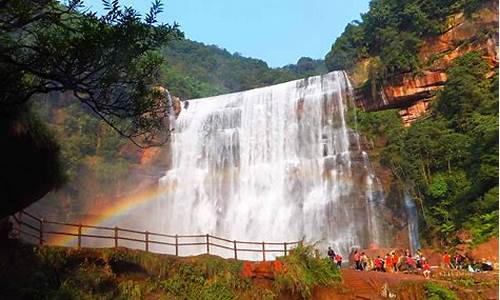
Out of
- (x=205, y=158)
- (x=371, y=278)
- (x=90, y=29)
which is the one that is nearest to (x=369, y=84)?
(x=205, y=158)

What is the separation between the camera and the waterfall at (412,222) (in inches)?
991

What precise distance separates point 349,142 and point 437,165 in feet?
19.2

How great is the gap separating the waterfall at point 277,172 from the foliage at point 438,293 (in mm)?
11443

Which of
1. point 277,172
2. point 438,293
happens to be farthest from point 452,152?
point 438,293

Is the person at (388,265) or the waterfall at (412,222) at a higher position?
the waterfall at (412,222)

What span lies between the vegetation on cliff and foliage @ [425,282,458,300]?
2.69 meters

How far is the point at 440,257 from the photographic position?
22.2 meters

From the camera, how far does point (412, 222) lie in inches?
1022

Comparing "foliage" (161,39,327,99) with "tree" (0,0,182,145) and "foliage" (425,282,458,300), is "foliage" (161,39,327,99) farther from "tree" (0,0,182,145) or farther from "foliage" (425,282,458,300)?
"tree" (0,0,182,145)

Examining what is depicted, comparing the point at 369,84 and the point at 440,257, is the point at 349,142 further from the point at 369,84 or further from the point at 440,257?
the point at 440,257

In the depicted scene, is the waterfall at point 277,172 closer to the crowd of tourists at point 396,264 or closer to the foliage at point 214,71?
the crowd of tourists at point 396,264

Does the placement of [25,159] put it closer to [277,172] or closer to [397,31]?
[277,172]

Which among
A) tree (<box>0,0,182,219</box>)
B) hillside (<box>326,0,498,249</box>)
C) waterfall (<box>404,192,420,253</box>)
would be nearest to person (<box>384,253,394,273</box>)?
hillside (<box>326,0,498,249</box>)

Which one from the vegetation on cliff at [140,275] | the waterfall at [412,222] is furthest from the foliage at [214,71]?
Result: the vegetation on cliff at [140,275]
